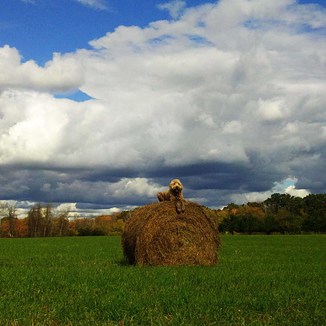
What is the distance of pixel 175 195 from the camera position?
15953 mm

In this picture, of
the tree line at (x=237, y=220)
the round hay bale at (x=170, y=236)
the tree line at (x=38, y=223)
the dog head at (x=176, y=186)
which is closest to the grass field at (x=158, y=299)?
the round hay bale at (x=170, y=236)

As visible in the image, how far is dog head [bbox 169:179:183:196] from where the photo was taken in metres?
15.3

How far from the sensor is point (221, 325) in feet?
22.5

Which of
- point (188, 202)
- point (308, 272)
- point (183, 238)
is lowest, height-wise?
point (308, 272)

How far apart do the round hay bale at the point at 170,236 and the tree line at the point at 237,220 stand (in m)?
66.5

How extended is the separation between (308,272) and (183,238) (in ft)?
12.6

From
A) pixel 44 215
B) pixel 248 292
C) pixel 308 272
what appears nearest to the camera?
pixel 248 292

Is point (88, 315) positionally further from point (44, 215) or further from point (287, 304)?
point (44, 215)

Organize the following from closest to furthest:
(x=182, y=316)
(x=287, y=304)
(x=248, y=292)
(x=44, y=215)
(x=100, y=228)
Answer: (x=182, y=316), (x=287, y=304), (x=248, y=292), (x=100, y=228), (x=44, y=215)

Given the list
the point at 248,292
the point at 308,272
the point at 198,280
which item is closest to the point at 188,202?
the point at 308,272

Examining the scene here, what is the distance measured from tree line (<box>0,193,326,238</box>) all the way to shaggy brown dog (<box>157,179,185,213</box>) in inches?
2625

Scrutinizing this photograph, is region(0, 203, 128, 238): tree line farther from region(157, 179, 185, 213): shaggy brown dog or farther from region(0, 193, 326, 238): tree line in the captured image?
region(157, 179, 185, 213): shaggy brown dog

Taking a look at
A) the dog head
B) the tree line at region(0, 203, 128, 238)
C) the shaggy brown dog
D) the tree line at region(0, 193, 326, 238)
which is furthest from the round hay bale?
the tree line at region(0, 203, 128, 238)

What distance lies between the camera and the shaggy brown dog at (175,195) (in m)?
15.4
